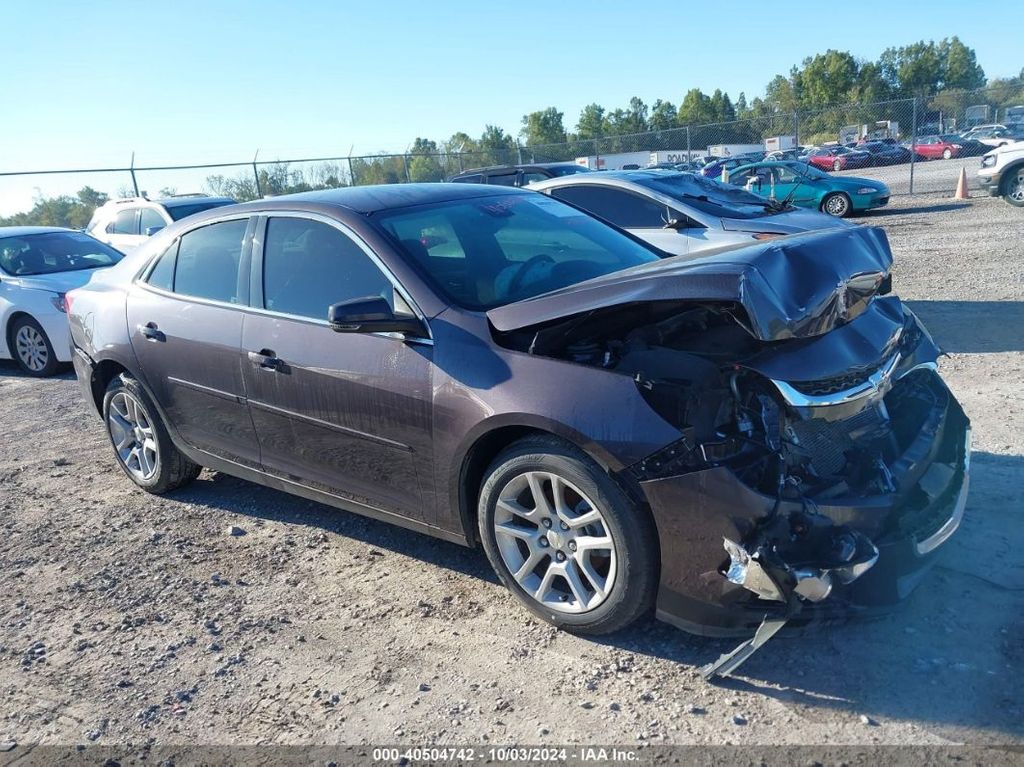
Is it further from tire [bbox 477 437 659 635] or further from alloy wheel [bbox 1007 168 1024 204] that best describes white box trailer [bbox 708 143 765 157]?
A: tire [bbox 477 437 659 635]

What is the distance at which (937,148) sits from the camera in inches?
1715

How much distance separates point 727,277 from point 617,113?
10724cm

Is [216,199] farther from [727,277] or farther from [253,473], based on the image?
[727,277]

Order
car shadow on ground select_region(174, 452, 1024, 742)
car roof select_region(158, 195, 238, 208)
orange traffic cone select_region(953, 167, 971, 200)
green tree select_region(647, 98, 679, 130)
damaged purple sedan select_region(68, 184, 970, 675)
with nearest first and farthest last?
car shadow on ground select_region(174, 452, 1024, 742)
damaged purple sedan select_region(68, 184, 970, 675)
car roof select_region(158, 195, 238, 208)
orange traffic cone select_region(953, 167, 971, 200)
green tree select_region(647, 98, 679, 130)

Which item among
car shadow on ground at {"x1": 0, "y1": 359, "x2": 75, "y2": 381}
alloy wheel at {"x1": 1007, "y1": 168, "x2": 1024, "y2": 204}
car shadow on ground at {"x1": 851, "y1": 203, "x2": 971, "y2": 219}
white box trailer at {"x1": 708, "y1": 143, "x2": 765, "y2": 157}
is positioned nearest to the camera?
car shadow on ground at {"x1": 0, "y1": 359, "x2": 75, "y2": 381}

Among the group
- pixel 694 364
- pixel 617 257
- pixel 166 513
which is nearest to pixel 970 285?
pixel 617 257

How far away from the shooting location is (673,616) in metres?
3.11

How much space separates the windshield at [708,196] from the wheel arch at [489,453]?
5.38m

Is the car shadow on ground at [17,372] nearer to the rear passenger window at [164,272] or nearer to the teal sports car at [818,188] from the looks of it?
the rear passenger window at [164,272]

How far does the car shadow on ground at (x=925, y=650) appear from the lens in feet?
9.32

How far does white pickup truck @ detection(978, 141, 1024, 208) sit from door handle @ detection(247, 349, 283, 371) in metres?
16.7

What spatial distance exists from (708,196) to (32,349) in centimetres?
731

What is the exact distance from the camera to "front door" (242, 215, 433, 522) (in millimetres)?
3730

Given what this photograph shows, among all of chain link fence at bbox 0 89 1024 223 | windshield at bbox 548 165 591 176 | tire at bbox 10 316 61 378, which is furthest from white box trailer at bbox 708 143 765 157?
tire at bbox 10 316 61 378
